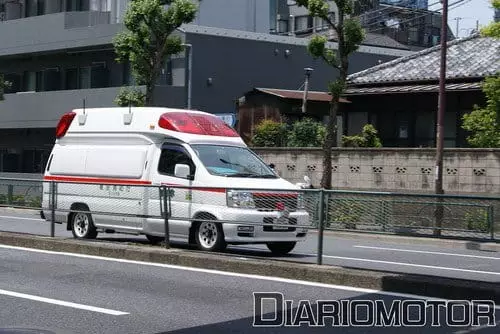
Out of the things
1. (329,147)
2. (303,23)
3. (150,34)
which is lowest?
(329,147)

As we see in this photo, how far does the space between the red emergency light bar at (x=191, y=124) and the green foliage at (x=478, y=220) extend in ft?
21.2

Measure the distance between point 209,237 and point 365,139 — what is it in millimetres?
16219

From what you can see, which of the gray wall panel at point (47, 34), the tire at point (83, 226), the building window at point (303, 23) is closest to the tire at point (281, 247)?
the tire at point (83, 226)

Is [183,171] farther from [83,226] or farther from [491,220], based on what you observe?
[491,220]

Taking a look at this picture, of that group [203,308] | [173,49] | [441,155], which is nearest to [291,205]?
[203,308]

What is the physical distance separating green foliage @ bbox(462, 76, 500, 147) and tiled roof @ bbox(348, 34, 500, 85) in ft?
10.0

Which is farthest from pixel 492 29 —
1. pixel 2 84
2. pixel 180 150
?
pixel 2 84

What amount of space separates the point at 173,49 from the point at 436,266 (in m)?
17.1

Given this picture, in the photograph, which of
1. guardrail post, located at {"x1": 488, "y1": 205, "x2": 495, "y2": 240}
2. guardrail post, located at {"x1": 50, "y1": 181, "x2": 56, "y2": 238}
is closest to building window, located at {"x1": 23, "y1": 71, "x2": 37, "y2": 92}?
guardrail post, located at {"x1": 50, "y1": 181, "x2": 56, "y2": 238}

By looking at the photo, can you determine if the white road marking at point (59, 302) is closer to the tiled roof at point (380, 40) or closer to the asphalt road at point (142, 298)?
the asphalt road at point (142, 298)

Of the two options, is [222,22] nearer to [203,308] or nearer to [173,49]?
[173,49]

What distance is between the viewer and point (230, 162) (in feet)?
52.6

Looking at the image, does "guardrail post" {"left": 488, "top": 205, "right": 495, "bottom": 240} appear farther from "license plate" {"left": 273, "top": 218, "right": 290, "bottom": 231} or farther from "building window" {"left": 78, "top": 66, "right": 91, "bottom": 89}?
"building window" {"left": 78, "top": 66, "right": 91, "bottom": 89}

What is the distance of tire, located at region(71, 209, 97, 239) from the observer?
17047 millimetres
